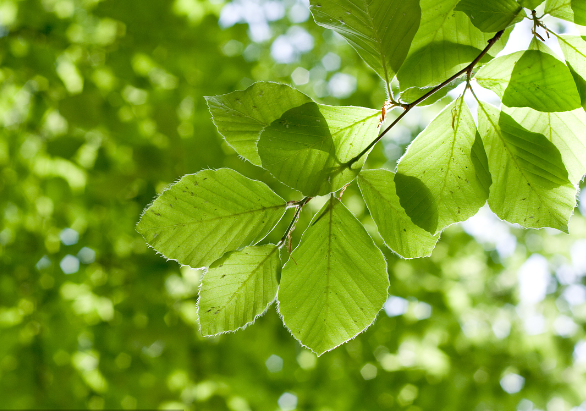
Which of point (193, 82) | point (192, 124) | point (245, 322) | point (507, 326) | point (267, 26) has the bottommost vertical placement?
point (507, 326)

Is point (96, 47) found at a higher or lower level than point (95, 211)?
higher

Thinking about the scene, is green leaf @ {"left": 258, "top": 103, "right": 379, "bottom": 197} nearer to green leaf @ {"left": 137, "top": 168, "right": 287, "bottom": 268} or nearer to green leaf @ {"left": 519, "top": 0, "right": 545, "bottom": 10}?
green leaf @ {"left": 137, "top": 168, "right": 287, "bottom": 268}

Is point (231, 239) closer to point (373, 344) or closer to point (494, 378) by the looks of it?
point (373, 344)

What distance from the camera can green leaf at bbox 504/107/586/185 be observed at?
1.30 feet

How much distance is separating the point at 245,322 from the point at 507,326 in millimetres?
2401

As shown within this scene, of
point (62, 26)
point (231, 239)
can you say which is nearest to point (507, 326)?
point (231, 239)

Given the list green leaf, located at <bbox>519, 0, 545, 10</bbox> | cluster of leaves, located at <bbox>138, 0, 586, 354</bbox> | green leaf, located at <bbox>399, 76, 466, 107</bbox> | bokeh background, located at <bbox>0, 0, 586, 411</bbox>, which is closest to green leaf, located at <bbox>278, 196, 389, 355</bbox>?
cluster of leaves, located at <bbox>138, 0, 586, 354</bbox>

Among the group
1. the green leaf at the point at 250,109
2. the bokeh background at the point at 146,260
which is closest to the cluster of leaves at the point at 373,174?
the green leaf at the point at 250,109

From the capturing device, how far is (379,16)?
344mm

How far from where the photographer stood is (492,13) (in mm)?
343

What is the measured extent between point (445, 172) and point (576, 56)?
16 cm

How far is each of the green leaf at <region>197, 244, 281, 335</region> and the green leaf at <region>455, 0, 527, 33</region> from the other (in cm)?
28

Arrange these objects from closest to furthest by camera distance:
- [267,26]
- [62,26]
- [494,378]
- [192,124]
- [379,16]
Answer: [379,16]
[62,26]
[192,124]
[494,378]
[267,26]

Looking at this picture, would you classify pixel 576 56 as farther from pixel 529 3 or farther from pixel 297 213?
pixel 297 213
